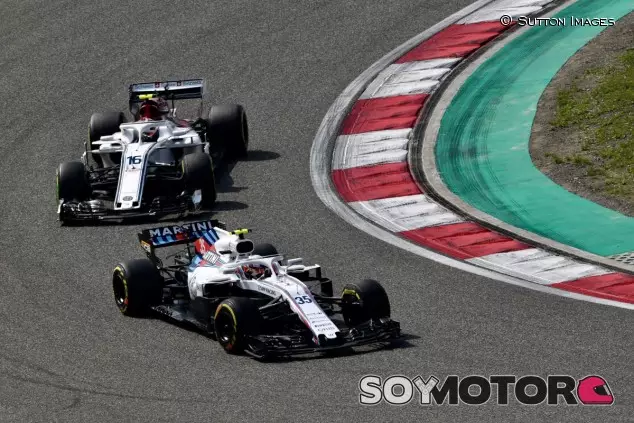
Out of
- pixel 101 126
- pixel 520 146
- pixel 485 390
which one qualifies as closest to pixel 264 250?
pixel 485 390

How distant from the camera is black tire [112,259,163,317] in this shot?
15.4 m

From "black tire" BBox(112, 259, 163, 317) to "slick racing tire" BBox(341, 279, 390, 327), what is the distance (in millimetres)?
2292

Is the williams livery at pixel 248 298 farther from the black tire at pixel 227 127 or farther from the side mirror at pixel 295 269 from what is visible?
the black tire at pixel 227 127

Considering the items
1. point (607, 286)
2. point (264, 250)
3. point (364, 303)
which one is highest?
point (264, 250)

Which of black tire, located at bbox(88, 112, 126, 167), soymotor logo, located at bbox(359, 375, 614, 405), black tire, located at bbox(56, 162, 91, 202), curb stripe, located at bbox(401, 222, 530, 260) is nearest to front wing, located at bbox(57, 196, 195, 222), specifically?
black tire, located at bbox(56, 162, 91, 202)

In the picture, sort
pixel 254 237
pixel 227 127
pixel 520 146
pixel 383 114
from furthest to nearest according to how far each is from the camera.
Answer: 1. pixel 383 114
2. pixel 227 127
3. pixel 520 146
4. pixel 254 237

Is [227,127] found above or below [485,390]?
above

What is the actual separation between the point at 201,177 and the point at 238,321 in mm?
6448

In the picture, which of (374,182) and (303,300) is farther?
(374,182)

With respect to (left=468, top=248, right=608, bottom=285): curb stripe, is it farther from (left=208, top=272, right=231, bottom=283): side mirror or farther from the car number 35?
(left=208, top=272, right=231, bottom=283): side mirror

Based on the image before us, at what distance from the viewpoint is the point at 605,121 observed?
22047mm

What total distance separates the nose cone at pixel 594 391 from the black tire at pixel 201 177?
332 inches

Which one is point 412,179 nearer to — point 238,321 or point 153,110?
point 153,110

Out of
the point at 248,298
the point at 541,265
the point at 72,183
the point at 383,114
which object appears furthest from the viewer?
the point at 383,114
